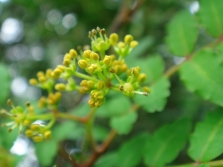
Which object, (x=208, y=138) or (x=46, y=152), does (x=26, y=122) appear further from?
(x=208, y=138)

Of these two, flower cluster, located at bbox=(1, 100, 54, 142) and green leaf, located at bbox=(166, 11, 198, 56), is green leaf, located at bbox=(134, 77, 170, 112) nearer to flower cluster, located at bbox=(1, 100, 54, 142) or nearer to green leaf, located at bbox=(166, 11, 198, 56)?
green leaf, located at bbox=(166, 11, 198, 56)

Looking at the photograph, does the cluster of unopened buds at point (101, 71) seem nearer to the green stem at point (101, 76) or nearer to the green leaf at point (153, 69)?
the green stem at point (101, 76)

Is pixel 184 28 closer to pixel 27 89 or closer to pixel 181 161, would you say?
pixel 181 161

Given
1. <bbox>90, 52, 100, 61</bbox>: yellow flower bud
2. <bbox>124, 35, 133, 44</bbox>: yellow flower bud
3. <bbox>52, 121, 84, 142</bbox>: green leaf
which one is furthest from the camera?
<bbox>52, 121, 84, 142</bbox>: green leaf

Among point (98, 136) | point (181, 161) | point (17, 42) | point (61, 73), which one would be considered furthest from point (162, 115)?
point (17, 42)

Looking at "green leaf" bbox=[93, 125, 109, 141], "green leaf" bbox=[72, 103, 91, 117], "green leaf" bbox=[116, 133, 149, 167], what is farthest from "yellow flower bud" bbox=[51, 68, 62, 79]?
"green leaf" bbox=[93, 125, 109, 141]

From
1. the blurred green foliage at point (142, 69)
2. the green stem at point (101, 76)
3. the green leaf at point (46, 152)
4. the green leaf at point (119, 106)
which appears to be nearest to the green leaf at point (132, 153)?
the blurred green foliage at point (142, 69)

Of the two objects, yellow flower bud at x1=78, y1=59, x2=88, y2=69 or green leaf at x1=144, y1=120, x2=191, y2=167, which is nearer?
yellow flower bud at x1=78, y1=59, x2=88, y2=69
